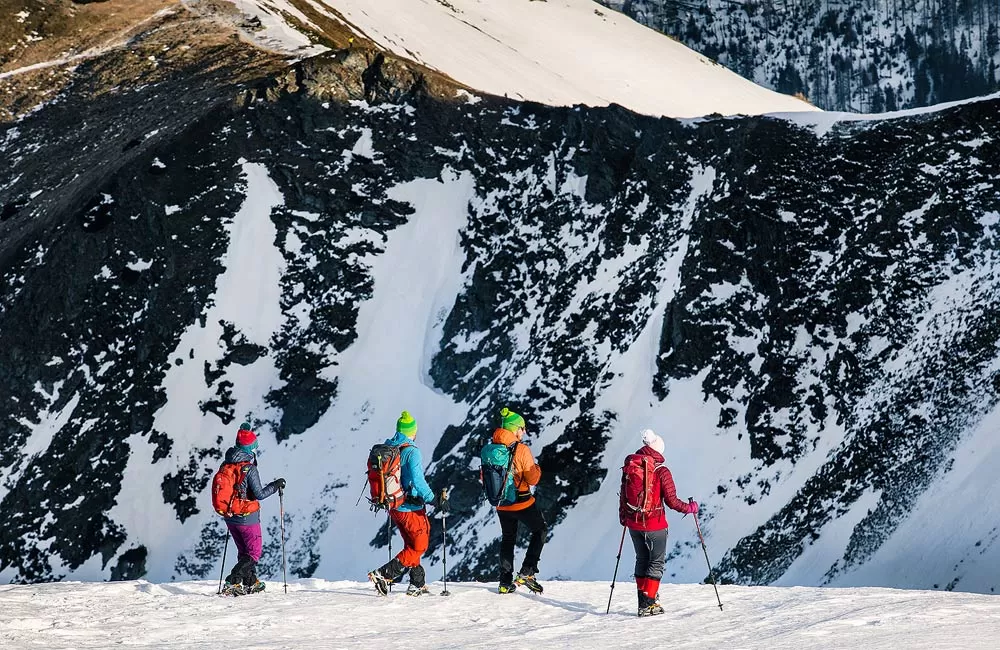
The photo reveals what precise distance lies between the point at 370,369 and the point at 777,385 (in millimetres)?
13056

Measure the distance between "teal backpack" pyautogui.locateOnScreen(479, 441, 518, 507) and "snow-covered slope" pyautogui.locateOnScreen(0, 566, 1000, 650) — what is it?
1249 mm

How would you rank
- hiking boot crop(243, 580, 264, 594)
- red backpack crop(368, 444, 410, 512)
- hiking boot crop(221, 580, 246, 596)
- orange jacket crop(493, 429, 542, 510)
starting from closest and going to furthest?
red backpack crop(368, 444, 410, 512) < orange jacket crop(493, 429, 542, 510) < hiking boot crop(221, 580, 246, 596) < hiking boot crop(243, 580, 264, 594)

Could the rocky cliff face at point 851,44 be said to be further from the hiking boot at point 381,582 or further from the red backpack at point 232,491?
the red backpack at point 232,491

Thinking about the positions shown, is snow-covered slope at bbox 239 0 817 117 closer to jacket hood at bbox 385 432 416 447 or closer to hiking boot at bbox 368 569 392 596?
jacket hood at bbox 385 432 416 447

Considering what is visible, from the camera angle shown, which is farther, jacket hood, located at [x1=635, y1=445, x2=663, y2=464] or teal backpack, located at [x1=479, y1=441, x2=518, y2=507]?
teal backpack, located at [x1=479, y1=441, x2=518, y2=507]

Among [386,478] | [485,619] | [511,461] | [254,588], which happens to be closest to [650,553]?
[485,619]

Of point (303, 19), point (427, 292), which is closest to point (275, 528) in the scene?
point (427, 292)

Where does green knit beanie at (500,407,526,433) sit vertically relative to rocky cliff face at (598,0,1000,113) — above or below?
below

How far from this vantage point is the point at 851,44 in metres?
109

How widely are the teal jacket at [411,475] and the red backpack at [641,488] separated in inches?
98.8

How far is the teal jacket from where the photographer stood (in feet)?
39.2

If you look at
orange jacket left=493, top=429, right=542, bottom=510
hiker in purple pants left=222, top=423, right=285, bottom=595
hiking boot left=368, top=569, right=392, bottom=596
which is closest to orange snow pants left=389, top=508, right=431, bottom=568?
hiking boot left=368, top=569, right=392, bottom=596

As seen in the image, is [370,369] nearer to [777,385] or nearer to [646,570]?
[777,385]

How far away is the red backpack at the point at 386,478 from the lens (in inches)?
468
